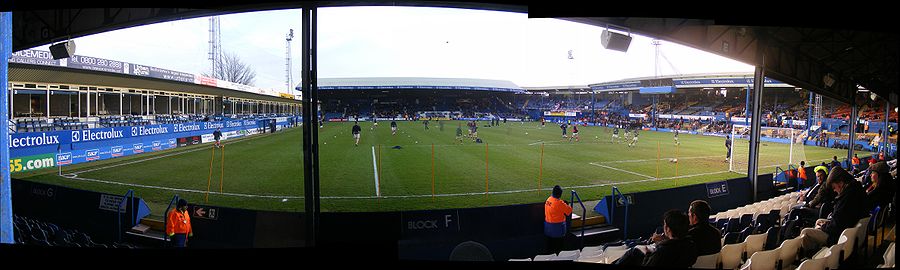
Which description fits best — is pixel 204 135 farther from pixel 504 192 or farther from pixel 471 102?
pixel 471 102

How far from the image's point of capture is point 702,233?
453 centimetres

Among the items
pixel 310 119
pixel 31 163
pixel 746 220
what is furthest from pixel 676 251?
pixel 31 163

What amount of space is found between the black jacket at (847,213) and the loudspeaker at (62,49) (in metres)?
11.6

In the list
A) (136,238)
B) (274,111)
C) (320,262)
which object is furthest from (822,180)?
(274,111)

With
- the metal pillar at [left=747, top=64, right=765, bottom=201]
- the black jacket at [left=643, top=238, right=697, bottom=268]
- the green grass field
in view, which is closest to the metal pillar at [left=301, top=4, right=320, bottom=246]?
the black jacket at [left=643, top=238, right=697, bottom=268]

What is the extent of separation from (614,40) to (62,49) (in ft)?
28.4

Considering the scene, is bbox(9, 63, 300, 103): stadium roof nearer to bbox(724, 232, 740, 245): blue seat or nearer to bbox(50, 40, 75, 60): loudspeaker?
bbox(50, 40, 75, 60): loudspeaker

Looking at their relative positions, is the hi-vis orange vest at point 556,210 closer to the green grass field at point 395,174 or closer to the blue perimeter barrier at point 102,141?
the green grass field at point 395,174

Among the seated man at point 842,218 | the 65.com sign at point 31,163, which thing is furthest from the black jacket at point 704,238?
the 65.com sign at point 31,163

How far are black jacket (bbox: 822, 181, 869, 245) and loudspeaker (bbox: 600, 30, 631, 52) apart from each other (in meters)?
3.51

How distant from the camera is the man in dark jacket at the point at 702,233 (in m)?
4.48

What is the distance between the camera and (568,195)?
13492mm

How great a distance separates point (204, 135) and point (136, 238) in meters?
19.7

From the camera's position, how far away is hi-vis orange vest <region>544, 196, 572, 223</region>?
25.1ft
